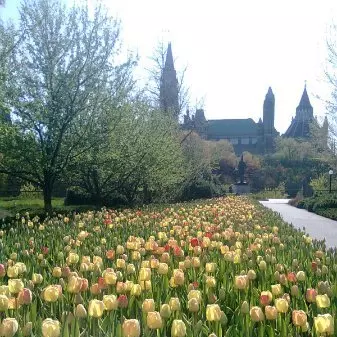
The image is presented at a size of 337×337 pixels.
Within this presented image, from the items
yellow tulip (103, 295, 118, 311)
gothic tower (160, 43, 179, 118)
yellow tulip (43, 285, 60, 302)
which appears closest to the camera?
yellow tulip (103, 295, 118, 311)

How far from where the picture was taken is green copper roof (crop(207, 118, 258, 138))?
345ft

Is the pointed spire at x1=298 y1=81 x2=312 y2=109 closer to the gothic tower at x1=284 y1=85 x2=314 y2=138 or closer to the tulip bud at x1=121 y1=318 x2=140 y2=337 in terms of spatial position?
the gothic tower at x1=284 y1=85 x2=314 y2=138

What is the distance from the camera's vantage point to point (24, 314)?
2637 millimetres

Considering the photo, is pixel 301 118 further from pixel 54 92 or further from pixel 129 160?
pixel 54 92

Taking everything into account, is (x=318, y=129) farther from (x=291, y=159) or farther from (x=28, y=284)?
(x=291, y=159)

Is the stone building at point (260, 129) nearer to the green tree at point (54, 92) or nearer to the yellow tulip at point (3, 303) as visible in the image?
the green tree at point (54, 92)

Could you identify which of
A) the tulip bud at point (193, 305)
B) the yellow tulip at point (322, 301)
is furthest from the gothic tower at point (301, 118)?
the tulip bud at point (193, 305)

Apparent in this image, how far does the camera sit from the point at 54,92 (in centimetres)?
1370

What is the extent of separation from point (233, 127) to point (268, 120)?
7430 millimetres

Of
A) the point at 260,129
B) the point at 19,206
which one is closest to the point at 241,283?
the point at 19,206

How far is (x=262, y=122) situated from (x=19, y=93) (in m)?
96.1

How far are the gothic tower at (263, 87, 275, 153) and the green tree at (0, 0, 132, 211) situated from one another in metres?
87.3

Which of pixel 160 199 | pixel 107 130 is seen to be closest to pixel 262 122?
pixel 160 199

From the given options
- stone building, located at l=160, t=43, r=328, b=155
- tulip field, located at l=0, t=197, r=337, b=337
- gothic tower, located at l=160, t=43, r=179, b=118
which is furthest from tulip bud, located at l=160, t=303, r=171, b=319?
stone building, located at l=160, t=43, r=328, b=155
